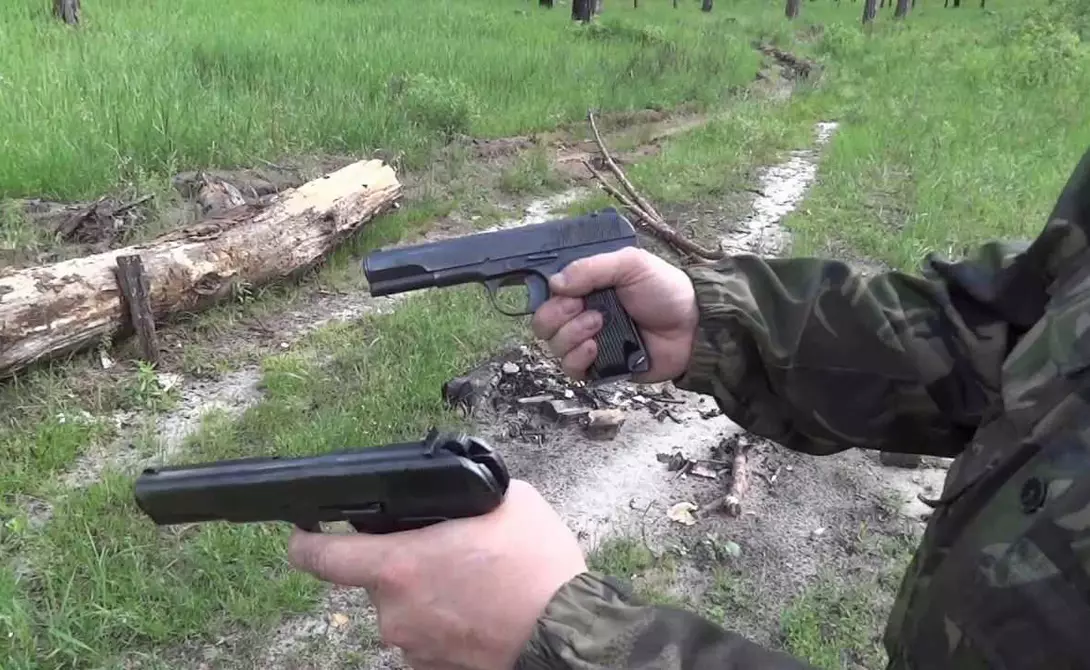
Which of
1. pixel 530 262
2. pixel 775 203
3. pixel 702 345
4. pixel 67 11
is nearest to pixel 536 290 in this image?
pixel 530 262

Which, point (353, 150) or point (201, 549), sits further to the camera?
point (353, 150)

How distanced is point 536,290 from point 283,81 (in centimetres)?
607

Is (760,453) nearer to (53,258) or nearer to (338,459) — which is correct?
(338,459)

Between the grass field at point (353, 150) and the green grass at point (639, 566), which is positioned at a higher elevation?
the grass field at point (353, 150)

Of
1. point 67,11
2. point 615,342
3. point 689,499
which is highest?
point 615,342

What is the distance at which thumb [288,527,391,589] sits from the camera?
4.30 feet

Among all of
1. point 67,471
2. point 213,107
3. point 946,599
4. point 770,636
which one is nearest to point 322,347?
point 67,471

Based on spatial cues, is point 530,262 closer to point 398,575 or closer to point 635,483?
point 398,575

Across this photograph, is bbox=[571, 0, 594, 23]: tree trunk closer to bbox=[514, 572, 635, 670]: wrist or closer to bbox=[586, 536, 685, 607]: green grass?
bbox=[586, 536, 685, 607]: green grass

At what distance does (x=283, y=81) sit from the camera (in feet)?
24.6

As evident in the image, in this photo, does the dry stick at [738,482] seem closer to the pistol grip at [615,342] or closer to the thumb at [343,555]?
the pistol grip at [615,342]

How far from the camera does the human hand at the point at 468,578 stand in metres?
1.24

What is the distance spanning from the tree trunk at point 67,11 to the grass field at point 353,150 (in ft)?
0.71

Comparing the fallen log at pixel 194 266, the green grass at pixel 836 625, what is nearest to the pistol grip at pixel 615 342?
the green grass at pixel 836 625
